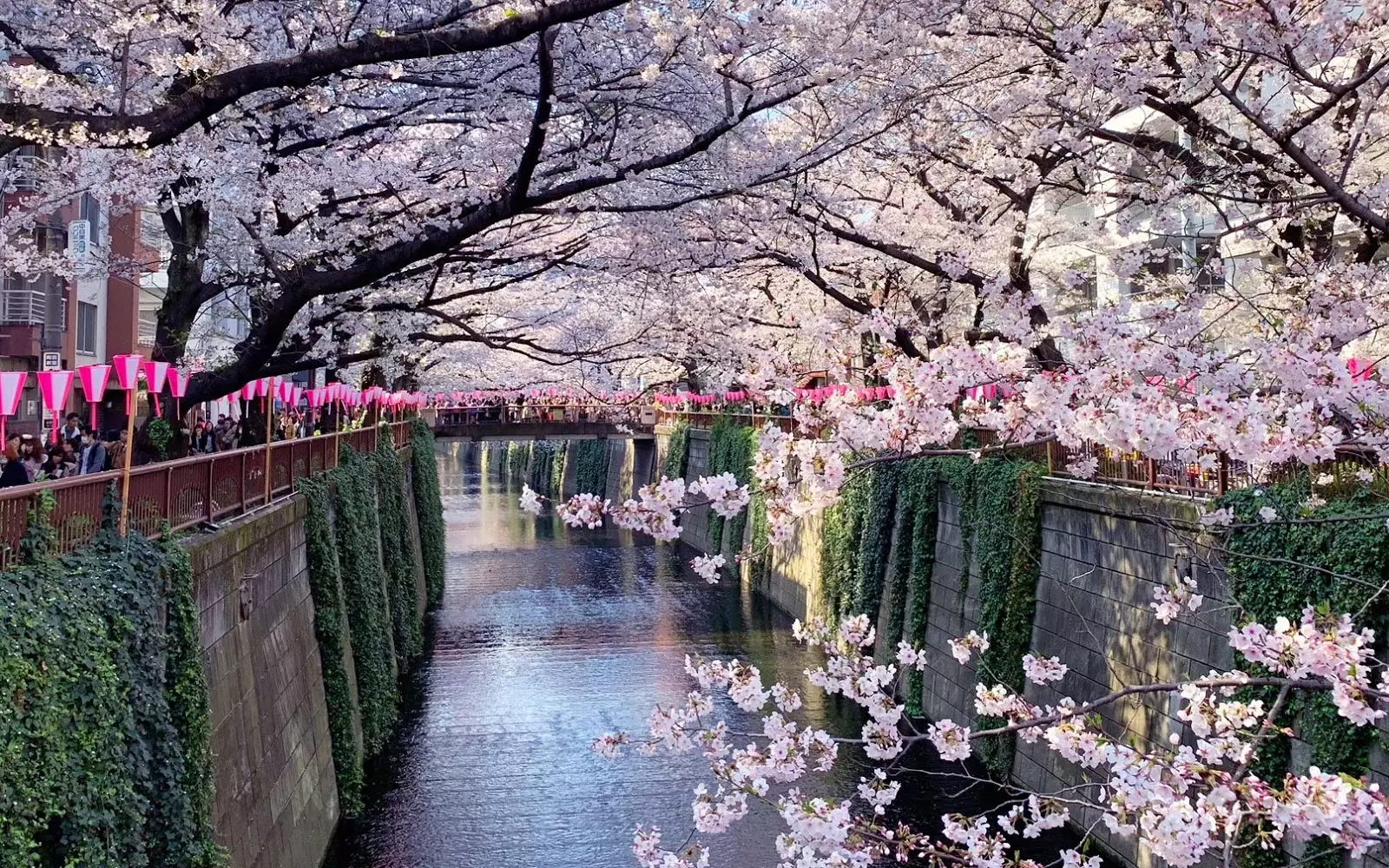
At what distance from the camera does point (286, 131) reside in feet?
45.2

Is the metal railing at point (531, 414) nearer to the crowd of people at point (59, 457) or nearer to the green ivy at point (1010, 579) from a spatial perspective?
the green ivy at point (1010, 579)

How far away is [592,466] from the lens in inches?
2479

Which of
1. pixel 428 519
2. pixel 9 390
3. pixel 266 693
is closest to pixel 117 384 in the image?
pixel 266 693

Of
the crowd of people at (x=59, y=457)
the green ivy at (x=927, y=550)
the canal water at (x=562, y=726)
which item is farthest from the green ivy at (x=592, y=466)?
the crowd of people at (x=59, y=457)

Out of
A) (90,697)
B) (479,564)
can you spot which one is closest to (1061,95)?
(90,697)

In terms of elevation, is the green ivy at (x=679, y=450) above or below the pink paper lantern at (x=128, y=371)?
below

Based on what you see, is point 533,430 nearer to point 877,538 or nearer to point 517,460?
point 517,460

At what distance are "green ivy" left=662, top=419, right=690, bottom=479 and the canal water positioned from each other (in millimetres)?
8330

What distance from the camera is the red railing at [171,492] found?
6.64 meters

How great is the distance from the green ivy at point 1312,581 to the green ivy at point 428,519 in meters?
24.7

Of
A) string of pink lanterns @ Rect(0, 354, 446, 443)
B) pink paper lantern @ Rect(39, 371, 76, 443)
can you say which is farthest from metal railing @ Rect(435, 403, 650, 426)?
pink paper lantern @ Rect(39, 371, 76, 443)

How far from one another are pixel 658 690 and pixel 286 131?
12.1 m

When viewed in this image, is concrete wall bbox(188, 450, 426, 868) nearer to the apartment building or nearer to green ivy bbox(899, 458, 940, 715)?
green ivy bbox(899, 458, 940, 715)

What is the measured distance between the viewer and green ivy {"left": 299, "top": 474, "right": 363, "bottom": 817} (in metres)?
15.2
